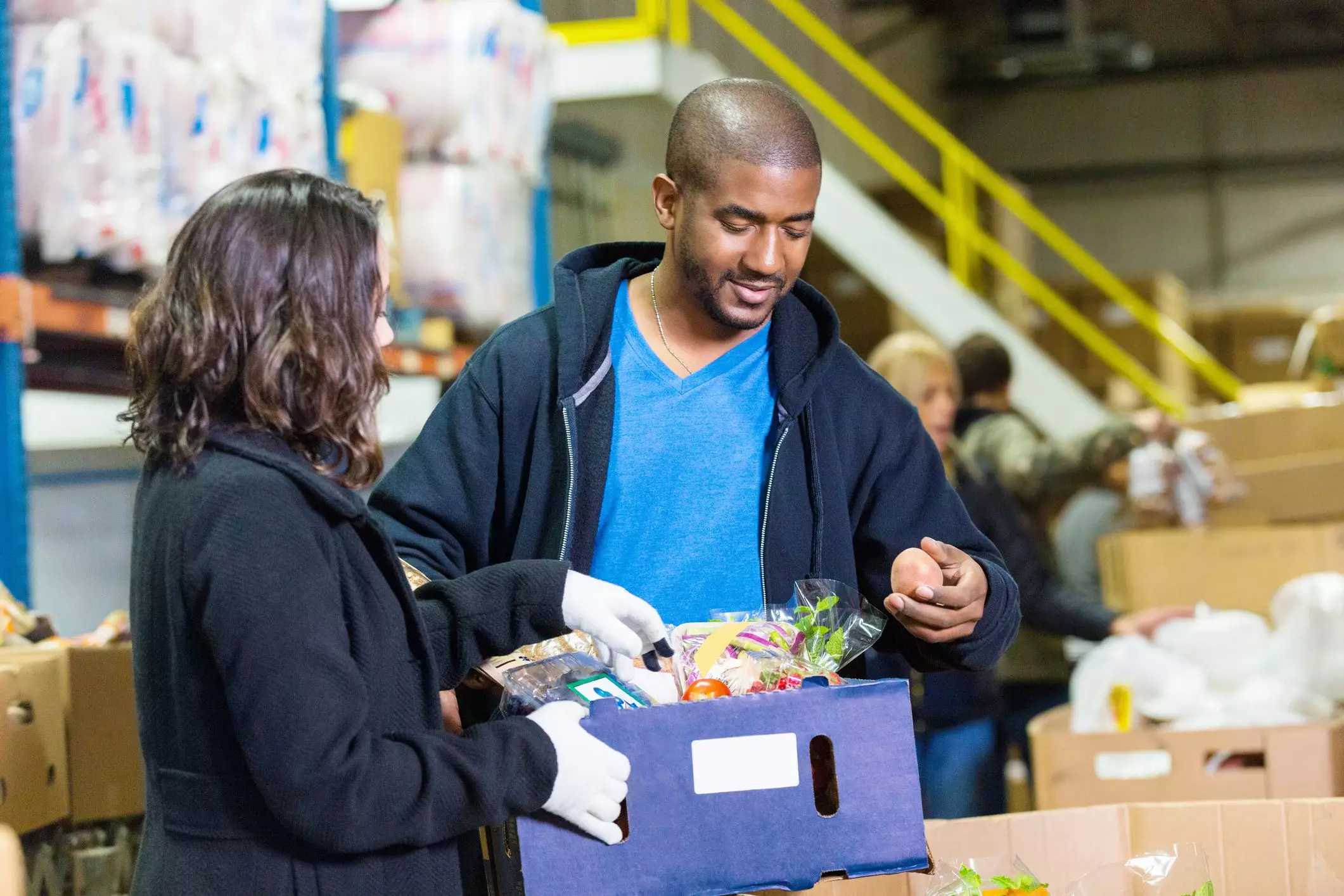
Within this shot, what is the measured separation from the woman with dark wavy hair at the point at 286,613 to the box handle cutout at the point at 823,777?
0.22 metres

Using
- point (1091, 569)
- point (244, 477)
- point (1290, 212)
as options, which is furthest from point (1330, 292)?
point (244, 477)

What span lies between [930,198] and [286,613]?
7.15m

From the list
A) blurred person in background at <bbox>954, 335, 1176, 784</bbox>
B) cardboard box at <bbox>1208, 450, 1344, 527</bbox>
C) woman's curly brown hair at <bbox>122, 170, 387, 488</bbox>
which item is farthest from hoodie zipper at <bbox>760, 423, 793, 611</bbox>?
cardboard box at <bbox>1208, 450, 1344, 527</bbox>

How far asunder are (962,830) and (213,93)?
2.32m

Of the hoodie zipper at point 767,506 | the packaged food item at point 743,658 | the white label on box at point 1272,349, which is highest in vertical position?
the white label on box at point 1272,349

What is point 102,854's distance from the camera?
Result: 2305 mm

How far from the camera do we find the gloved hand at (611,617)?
5.24 feet

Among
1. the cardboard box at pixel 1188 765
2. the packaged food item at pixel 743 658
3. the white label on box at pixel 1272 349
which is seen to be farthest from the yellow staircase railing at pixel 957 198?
the packaged food item at pixel 743 658

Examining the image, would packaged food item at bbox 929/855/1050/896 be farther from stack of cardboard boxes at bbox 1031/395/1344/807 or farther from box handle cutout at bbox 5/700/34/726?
box handle cutout at bbox 5/700/34/726

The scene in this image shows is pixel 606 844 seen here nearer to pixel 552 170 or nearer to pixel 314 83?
pixel 314 83

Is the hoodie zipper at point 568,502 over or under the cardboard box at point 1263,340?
under

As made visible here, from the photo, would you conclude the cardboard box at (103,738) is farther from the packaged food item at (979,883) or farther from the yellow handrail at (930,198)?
the yellow handrail at (930,198)

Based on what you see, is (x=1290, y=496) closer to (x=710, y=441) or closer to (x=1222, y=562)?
(x=1222, y=562)

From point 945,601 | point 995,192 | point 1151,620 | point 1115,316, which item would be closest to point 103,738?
point 945,601
